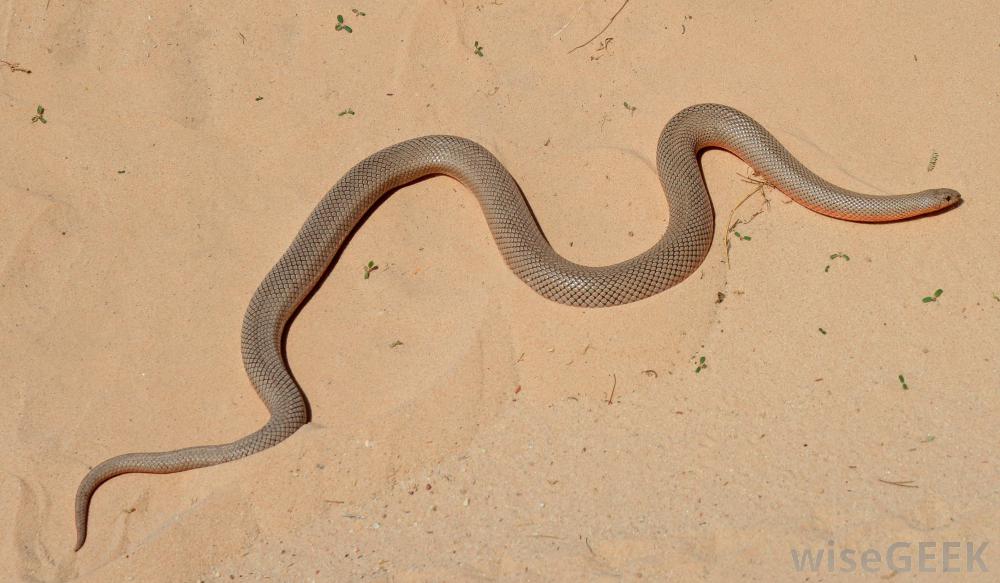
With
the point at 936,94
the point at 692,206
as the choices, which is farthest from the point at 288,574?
the point at 936,94

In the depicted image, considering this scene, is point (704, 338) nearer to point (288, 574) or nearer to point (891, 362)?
point (891, 362)

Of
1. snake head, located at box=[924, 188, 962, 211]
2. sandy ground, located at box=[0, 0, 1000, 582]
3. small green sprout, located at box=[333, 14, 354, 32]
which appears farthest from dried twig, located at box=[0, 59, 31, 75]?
snake head, located at box=[924, 188, 962, 211]

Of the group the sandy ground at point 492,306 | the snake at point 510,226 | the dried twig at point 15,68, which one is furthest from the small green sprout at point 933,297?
the dried twig at point 15,68

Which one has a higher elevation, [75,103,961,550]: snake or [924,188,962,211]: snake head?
[924,188,962,211]: snake head

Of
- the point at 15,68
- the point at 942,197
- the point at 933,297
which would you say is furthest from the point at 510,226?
the point at 15,68

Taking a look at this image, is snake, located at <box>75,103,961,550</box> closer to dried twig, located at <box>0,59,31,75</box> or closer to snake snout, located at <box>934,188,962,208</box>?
snake snout, located at <box>934,188,962,208</box>

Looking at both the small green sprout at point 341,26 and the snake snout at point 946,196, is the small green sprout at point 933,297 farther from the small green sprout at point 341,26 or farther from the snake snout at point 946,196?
the small green sprout at point 341,26

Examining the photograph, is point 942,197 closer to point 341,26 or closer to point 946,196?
point 946,196
